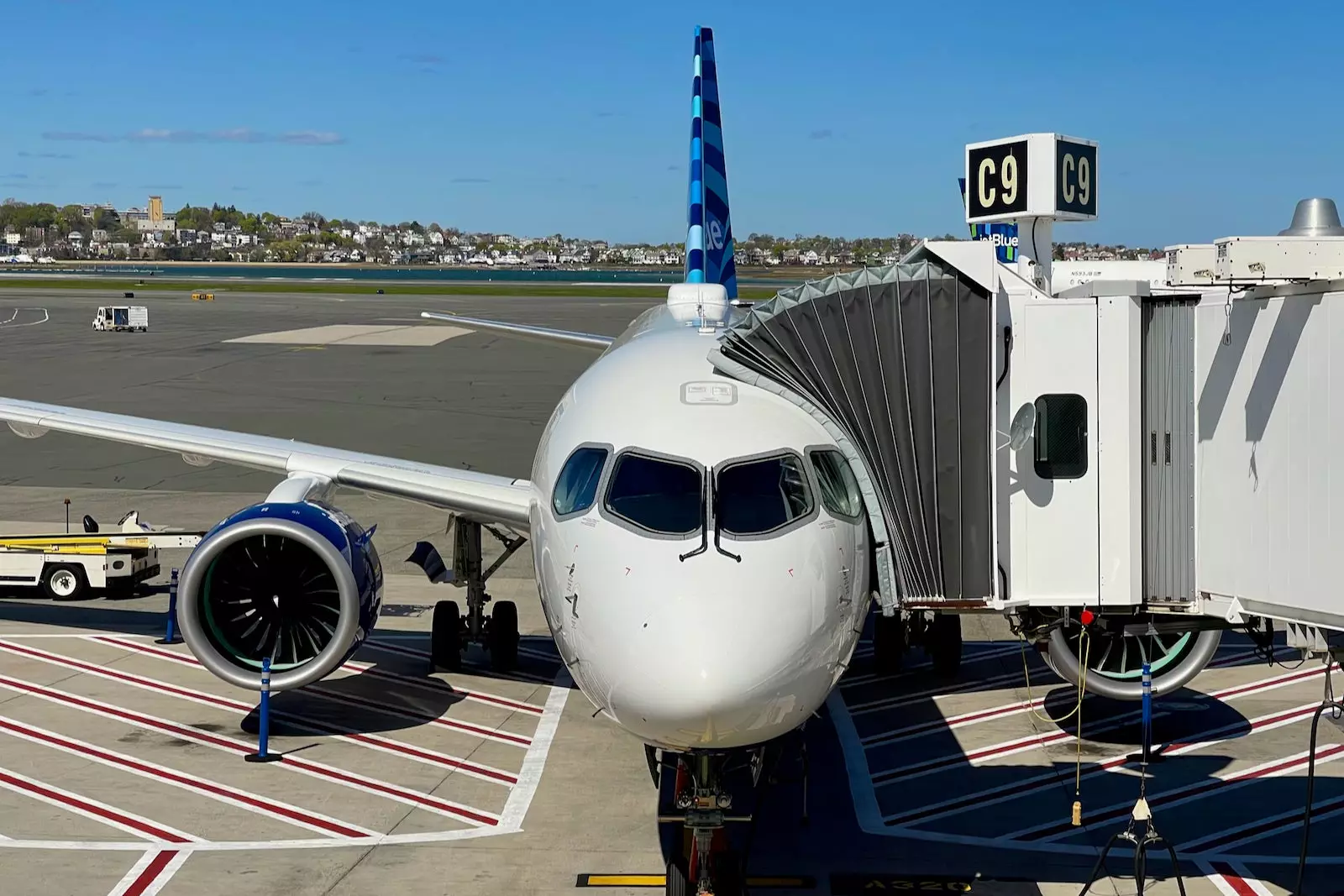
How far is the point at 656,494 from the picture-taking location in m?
9.34

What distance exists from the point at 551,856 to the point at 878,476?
4.33 meters

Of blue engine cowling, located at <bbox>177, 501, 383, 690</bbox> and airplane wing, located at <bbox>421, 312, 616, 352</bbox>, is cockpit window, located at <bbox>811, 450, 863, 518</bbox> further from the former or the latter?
airplane wing, located at <bbox>421, 312, 616, 352</bbox>

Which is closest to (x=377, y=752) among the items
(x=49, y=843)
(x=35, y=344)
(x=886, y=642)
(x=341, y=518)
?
(x=341, y=518)

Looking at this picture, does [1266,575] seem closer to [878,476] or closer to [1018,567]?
[1018,567]

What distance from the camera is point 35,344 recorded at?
2682 inches

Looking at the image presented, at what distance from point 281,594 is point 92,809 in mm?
3136

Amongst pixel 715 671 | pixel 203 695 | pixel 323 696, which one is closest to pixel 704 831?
pixel 715 671

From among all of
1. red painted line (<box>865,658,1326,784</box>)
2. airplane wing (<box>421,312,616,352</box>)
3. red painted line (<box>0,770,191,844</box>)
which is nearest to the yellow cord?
red painted line (<box>865,658,1326,784</box>)

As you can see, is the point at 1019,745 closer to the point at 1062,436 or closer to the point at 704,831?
the point at 1062,436

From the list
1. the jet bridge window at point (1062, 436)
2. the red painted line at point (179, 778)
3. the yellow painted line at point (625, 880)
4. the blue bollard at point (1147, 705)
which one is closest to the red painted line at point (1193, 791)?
the blue bollard at point (1147, 705)

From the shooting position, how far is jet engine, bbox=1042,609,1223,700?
1445 centimetres

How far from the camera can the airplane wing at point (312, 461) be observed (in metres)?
14.8

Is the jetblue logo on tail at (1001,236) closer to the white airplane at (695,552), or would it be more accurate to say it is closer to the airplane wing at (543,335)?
the airplane wing at (543,335)

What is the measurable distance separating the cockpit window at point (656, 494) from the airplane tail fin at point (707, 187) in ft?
35.5
